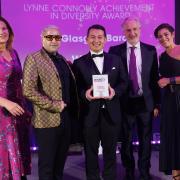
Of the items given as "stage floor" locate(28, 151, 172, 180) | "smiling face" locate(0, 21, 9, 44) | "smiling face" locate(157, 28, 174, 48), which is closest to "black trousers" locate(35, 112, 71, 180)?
"smiling face" locate(0, 21, 9, 44)

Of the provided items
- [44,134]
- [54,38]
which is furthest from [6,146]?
[54,38]

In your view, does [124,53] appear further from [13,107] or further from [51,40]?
[13,107]

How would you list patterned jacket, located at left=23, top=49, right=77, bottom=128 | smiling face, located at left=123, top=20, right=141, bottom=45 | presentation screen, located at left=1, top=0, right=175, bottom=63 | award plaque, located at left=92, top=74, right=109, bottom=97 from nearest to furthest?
patterned jacket, located at left=23, top=49, right=77, bottom=128
award plaque, located at left=92, top=74, right=109, bottom=97
smiling face, located at left=123, top=20, right=141, bottom=45
presentation screen, located at left=1, top=0, right=175, bottom=63

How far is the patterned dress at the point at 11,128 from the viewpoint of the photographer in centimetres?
369

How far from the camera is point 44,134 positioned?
12.1ft

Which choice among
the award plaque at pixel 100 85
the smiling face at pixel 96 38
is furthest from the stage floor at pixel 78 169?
the smiling face at pixel 96 38

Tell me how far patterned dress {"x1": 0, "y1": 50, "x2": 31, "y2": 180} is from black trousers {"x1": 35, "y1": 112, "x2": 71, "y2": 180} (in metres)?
0.22

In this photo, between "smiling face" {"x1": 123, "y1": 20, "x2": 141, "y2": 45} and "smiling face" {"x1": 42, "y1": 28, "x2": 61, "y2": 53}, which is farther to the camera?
"smiling face" {"x1": 123, "y1": 20, "x2": 141, "y2": 45}

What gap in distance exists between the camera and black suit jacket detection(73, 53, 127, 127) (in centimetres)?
404

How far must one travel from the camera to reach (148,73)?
4480 millimetres

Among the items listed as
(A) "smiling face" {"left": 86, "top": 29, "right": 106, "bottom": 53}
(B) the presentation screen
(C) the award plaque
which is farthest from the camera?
(B) the presentation screen

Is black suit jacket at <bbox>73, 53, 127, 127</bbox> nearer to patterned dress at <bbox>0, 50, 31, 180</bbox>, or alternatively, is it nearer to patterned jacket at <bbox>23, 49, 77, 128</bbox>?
patterned jacket at <bbox>23, 49, 77, 128</bbox>

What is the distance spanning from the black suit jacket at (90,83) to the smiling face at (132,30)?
1.59 feet

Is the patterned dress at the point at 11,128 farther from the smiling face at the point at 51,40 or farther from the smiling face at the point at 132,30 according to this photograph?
the smiling face at the point at 132,30
